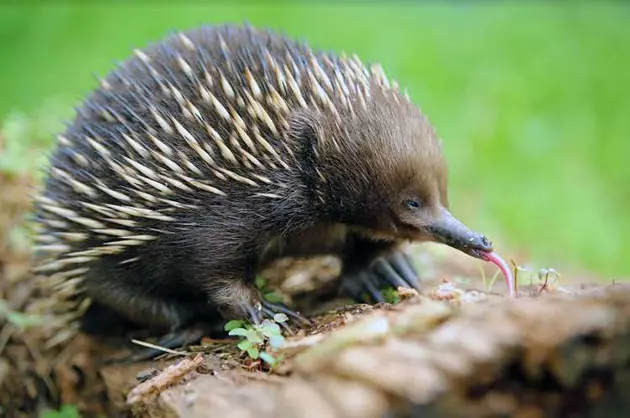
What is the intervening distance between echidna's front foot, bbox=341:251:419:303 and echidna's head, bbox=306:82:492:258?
1.52 ft

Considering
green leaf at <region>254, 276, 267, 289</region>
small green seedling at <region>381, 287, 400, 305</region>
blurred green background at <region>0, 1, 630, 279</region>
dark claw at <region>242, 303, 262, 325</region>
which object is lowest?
dark claw at <region>242, 303, 262, 325</region>

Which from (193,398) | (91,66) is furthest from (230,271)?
(91,66)

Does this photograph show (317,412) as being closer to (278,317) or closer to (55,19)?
(278,317)

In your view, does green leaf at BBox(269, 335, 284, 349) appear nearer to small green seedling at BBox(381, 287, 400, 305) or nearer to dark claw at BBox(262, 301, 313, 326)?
dark claw at BBox(262, 301, 313, 326)

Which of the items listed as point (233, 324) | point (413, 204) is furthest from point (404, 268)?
point (233, 324)

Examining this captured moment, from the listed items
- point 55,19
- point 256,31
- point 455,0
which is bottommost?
point 256,31

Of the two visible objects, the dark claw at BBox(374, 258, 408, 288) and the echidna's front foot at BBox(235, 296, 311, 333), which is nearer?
the echidna's front foot at BBox(235, 296, 311, 333)

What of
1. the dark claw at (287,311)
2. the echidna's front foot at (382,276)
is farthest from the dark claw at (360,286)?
the dark claw at (287,311)

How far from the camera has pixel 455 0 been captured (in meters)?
9.83

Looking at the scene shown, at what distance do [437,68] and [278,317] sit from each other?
5615 mm

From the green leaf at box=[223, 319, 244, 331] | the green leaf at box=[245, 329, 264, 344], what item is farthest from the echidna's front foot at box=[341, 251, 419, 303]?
the green leaf at box=[245, 329, 264, 344]

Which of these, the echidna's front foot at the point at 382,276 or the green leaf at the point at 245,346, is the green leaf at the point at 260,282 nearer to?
the echidna's front foot at the point at 382,276

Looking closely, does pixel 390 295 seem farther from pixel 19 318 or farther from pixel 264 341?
pixel 19 318

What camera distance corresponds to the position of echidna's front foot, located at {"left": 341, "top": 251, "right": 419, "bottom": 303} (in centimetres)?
349
